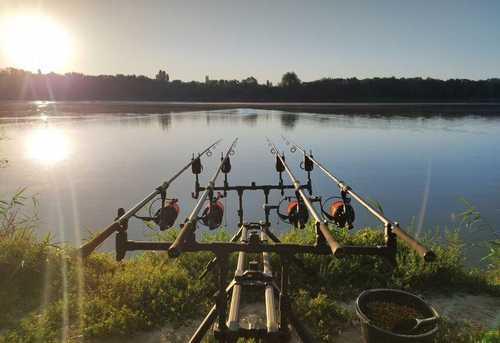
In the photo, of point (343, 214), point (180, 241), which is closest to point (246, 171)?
point (343, 214)

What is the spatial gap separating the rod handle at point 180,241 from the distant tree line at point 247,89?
142409 millimetres

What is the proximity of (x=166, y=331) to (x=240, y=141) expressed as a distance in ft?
97.2

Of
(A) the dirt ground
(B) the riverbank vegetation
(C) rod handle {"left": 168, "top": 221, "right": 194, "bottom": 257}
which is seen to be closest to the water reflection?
(B) the riverbank vegetation

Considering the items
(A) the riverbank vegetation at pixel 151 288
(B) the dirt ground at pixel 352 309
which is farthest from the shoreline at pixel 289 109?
(B) the dirt ground at pixel 352 309

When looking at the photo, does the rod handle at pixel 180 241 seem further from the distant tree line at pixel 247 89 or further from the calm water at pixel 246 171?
the distant tree line at pixel 247 89

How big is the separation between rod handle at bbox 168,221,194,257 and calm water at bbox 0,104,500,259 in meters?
9.08

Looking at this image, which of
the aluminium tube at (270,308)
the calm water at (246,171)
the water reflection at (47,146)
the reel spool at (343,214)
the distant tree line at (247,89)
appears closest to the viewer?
the aluminium tube at (270,308)

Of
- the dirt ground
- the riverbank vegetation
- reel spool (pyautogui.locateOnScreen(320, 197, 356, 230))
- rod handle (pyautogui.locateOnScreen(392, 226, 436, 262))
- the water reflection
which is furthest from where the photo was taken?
the water reflection

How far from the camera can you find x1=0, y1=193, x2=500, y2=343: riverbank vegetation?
18.9 ft

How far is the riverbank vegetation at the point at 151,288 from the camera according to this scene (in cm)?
577

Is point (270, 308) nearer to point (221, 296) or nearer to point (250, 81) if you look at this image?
point (221, 296)

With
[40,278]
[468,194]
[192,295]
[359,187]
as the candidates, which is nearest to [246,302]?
[192,295]

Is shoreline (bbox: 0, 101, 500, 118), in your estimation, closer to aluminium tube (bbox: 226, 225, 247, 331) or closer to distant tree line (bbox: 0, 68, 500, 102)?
distant tree line (bbox: 0, 68, 500, 102)

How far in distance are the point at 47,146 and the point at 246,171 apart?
17.8m
